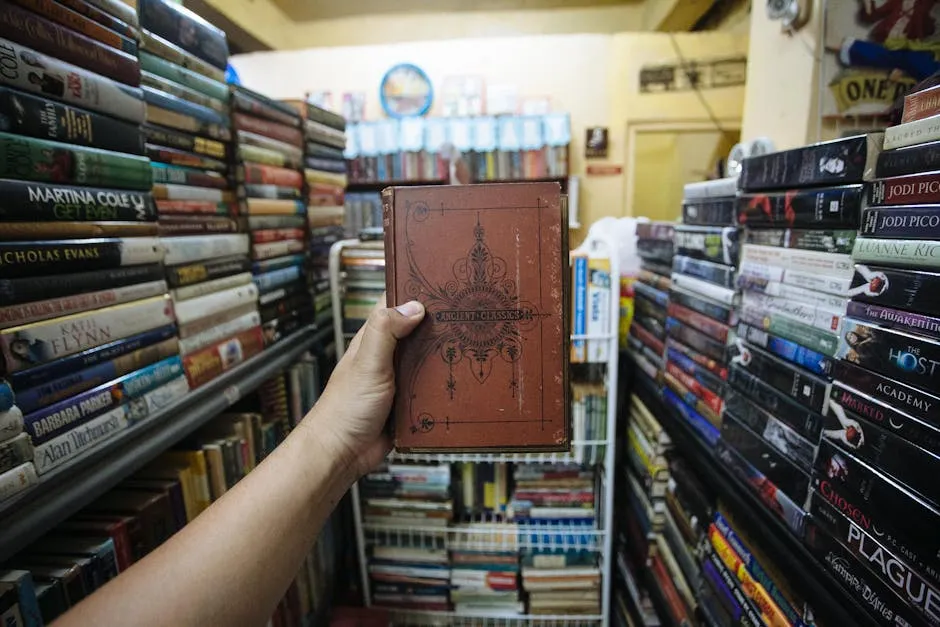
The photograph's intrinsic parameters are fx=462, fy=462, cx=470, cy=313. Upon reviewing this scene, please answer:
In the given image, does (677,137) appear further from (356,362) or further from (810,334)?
(356,362)

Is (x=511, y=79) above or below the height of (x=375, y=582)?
above

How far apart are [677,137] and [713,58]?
593 millimetres

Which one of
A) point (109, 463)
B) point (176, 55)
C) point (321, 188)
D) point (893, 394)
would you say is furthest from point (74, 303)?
point (893, 394)

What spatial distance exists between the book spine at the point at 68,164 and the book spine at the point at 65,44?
0.42 feet

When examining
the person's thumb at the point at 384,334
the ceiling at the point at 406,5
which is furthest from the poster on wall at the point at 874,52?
the ceiling at the point at 406,5

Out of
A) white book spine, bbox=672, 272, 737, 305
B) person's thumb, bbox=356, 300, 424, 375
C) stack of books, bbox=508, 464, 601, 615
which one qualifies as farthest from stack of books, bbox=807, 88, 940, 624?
stack of books, bbox=508, 464, 601, 615

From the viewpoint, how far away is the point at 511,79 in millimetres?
3842

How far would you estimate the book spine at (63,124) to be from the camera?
0.61 meters

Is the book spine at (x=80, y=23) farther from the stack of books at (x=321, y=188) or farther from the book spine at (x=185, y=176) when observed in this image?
the stack of books at (x=321, y=188)

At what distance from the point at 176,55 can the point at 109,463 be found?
31.5 inches

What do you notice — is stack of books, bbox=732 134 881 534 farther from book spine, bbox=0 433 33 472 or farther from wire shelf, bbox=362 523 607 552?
book spine, bbox=0 433 33 472

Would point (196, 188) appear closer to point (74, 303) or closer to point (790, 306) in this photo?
point (74, 303)

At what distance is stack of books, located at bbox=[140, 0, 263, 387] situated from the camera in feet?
2.99

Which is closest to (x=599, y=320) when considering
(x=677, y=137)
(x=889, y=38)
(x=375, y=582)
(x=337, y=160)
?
(x=889, y=38)
